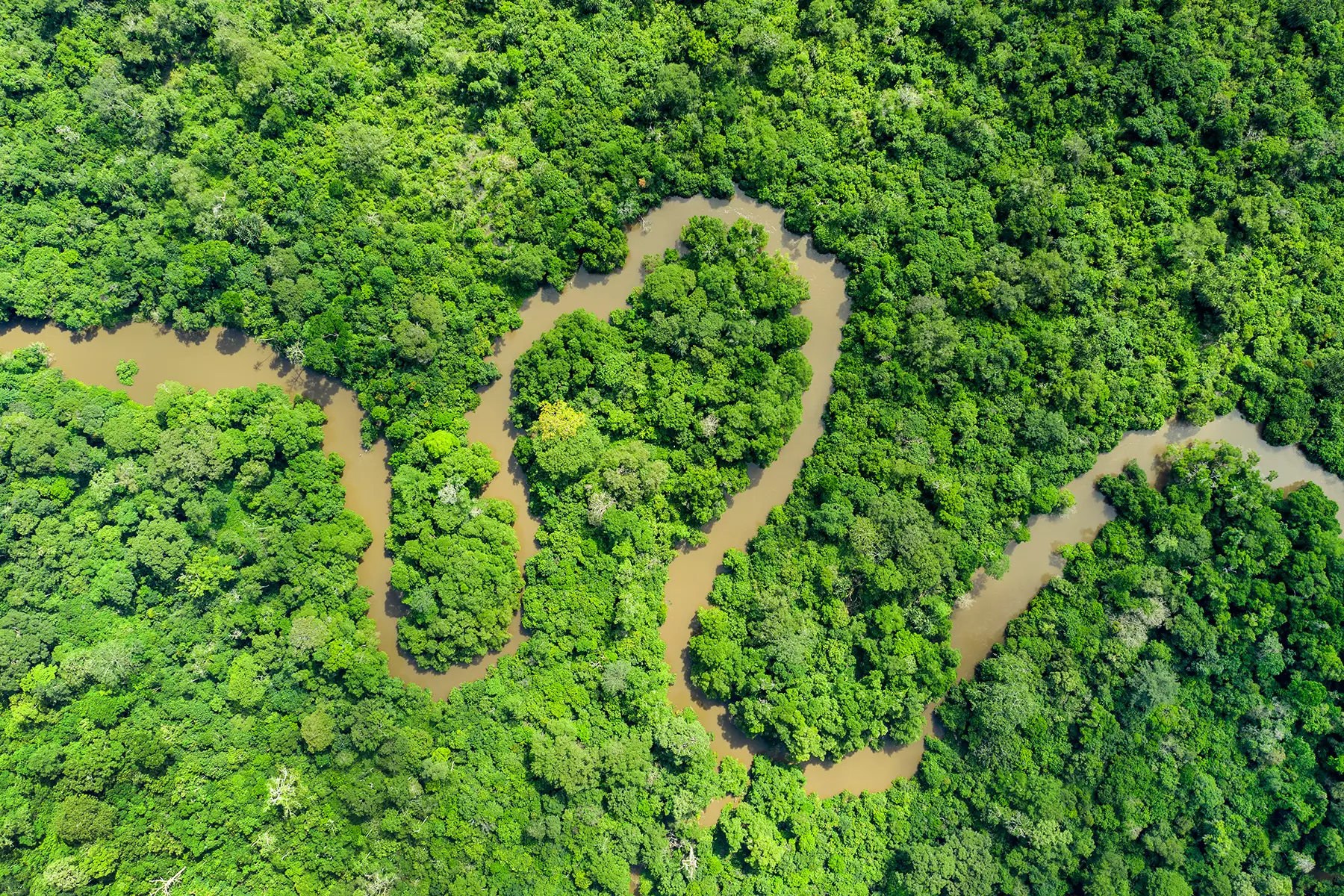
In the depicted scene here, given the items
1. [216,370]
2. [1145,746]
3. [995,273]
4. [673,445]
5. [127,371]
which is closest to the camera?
[1145,746]

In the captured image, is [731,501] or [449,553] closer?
[449,553]

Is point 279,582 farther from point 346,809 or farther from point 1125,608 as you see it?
point 1125,608

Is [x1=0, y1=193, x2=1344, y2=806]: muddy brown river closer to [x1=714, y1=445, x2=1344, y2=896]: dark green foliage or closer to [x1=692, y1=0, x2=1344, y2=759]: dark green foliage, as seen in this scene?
[x1=692, y1=0, x2=1344, y2=759]: dark green foliage

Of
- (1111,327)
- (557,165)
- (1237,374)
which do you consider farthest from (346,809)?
(1237,374)

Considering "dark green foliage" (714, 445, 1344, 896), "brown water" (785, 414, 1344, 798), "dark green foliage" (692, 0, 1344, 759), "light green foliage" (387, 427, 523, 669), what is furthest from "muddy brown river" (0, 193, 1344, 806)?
"dark green foliage" (714, 445, 1344, 896)

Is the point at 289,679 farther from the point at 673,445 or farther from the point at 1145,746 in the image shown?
the point at 1145,746

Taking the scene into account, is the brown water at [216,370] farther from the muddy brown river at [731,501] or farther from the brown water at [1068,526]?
the brown water at [1068,526]

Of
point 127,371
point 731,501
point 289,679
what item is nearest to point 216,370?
point 127,371
